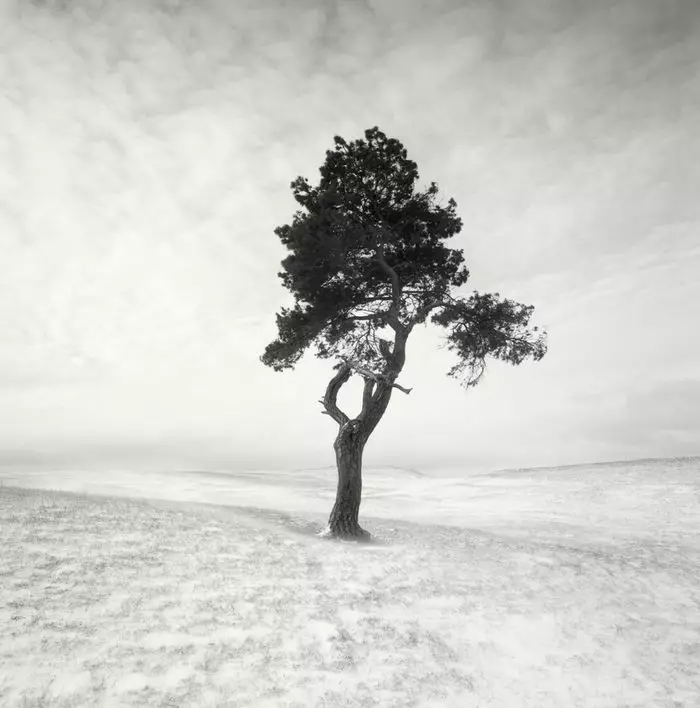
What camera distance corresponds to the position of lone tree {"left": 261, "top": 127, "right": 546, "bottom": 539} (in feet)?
54.7

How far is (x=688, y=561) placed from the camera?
1381 cm

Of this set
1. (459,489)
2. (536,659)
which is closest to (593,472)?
(459,489)

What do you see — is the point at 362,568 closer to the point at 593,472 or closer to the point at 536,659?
the point at 536,659

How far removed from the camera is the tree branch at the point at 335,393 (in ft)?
56.9

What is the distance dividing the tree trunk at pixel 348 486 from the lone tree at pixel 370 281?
5cm

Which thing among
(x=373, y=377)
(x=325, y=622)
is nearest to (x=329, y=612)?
(x=325, y=622)

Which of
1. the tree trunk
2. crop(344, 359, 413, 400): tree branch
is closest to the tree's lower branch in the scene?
crop(344, 359, 413, 400): tree branch

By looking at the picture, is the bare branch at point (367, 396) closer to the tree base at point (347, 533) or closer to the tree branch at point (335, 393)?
the tree branch at point (335, 393)

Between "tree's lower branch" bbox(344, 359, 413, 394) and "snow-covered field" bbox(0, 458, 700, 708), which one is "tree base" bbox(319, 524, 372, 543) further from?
"tree's lower branch" bbox(344, 359, 413, 394)

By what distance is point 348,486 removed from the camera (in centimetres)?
1606

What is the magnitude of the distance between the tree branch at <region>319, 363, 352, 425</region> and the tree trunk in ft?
2.32

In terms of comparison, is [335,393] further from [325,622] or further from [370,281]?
[325,622]

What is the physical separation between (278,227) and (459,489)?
1906 centimetres

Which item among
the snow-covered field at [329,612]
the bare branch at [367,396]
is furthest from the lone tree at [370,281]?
the snow-covered field at [329,612]
